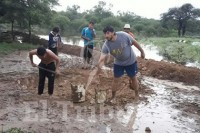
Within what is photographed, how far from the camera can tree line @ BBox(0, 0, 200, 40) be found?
18531 millimetres

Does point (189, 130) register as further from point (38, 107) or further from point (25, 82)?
point (25, 82)

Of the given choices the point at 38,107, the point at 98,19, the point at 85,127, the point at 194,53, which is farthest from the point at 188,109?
the point at 98,19

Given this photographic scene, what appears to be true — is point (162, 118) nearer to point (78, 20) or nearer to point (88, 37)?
point (88, 37)

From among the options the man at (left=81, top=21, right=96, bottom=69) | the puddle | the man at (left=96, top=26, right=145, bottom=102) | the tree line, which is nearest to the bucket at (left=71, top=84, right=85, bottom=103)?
the man at (left=96, top=26, right=145, bottom=102)

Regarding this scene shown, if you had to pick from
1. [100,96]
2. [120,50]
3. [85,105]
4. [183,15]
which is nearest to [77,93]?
[85,105]

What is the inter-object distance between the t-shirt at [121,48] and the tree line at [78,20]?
13.3 meters

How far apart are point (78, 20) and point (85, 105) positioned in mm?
66744

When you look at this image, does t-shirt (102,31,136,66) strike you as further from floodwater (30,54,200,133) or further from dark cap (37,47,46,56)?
dark cap (37,47,46,56)

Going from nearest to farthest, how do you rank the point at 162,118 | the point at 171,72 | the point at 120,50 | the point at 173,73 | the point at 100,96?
the point at 120,50 < the point at 162,118 < the point at 100,96 < the point at 173,73 < the point at 171,72

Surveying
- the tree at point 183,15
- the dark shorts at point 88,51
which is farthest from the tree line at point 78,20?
the dark shorts at point 88,51

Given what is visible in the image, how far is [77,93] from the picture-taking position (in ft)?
21.7

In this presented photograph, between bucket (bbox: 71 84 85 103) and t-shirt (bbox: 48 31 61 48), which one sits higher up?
t-shirt (bbox: 48 31 61 48)

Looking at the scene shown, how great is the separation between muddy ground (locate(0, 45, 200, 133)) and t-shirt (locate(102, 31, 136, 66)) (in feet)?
3.62

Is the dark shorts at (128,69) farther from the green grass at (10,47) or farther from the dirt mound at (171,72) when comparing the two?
the green grass at (10,47)
